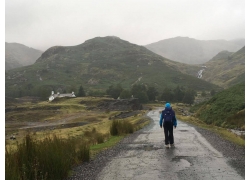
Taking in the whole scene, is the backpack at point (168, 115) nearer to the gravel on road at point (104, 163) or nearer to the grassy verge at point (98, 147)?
the gravel on road at point (104, 163)

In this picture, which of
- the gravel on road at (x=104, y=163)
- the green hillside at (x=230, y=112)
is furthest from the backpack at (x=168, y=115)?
the green hillside at (x=230, y=112)

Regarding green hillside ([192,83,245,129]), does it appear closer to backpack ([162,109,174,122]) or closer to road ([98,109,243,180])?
backpack ([162,109,174,122])

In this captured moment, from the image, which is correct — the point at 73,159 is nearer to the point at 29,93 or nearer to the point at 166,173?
the point at 166,173

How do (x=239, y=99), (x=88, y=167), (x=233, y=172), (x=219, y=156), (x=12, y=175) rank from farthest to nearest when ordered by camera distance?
(x=239, y=99) < (x=219, y=156) < (x=88, y=167) < (x=233, y=172) < (x=12, y=175)

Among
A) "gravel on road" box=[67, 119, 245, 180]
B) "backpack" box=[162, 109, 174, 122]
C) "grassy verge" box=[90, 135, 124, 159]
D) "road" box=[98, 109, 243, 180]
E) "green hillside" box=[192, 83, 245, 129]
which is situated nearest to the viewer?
"road" box=[98, 109, 243, 180]

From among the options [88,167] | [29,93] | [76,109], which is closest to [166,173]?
[88,167]

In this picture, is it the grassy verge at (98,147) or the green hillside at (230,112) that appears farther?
the green hillside at (230,112)

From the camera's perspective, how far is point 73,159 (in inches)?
476

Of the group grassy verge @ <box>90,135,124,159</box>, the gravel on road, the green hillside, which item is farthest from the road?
the green hillside

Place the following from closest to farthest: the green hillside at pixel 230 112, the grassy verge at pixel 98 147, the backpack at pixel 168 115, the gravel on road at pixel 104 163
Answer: the gravel on road at pixel 104 163, the grassy verge at pixel 98 147, the backpack at pixel 168 115, the green hillside at pixel 230 112

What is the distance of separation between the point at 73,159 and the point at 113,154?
8.97 feet

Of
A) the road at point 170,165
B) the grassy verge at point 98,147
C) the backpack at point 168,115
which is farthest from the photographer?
the backpack at point 168,115

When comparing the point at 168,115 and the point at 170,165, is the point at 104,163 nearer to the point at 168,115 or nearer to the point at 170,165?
the point at 170,165
